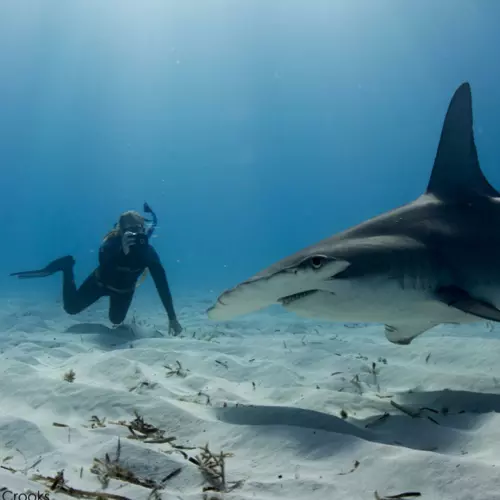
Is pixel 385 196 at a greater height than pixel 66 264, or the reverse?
pixel 66 264

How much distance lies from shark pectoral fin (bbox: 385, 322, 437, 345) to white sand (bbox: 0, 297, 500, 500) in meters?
0.39

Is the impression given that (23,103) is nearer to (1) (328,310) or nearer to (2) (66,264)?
(2) (66,264)

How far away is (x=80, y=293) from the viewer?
991 cm

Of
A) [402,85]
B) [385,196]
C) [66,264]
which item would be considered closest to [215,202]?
[385,196]

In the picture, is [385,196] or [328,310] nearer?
[328,310]

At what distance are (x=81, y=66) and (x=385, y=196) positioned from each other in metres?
101

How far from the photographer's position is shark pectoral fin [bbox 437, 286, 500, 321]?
9.22 ft

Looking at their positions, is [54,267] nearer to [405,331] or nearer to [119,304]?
[119,304]

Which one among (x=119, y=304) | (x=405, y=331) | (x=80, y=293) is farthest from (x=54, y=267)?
(x=405, y=331)

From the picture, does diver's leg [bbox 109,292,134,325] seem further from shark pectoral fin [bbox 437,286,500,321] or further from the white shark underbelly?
shark pectoral fin [bbox 437,286,500,321]

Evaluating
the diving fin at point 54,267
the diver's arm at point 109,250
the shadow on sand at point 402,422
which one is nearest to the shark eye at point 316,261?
the shadow on sand at point 402,422

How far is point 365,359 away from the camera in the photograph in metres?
5.16

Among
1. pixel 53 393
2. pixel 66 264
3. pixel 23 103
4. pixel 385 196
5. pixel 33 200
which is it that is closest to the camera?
pixel 53 393

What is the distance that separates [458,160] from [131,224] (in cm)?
606
